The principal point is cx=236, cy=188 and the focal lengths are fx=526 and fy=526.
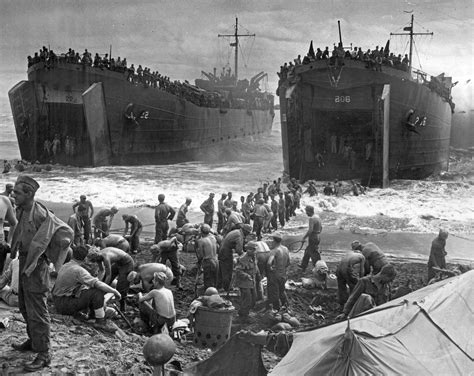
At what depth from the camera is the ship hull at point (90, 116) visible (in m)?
27.9

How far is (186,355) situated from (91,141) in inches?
919

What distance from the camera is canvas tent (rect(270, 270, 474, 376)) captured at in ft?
14.4

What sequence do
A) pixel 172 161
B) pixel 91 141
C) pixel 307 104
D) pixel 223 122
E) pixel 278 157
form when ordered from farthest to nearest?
1. pixel 278 157
2. pixel 223 122
3. pixel 172 161
4. pixel 91 141
5. pixel 307 104

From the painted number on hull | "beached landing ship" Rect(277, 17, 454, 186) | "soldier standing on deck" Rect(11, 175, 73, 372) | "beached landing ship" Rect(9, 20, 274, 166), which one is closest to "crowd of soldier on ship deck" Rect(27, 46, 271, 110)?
"beached landing ship" Rect(9, 20, 274, 166)

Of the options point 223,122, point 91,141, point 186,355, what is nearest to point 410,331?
point 186,355

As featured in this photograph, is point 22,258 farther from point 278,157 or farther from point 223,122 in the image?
point 278,157

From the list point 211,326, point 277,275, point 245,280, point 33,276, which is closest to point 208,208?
point 277,275

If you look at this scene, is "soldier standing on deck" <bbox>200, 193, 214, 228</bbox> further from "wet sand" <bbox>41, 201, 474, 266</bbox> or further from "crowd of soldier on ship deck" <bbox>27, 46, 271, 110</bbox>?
"crowd of soldier on ship deck" <bbox>27, 46, 271, 110</bbox>

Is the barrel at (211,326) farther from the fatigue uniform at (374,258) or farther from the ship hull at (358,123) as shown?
the ship hull at (358,123)

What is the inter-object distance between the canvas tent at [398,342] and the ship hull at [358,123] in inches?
687

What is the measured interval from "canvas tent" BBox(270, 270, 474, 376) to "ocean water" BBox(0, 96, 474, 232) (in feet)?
40.2

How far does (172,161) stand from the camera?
33.8 meters

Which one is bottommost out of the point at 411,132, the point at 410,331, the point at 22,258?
the point at 410,331

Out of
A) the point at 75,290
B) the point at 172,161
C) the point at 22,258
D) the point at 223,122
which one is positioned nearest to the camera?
the point at 22,258
